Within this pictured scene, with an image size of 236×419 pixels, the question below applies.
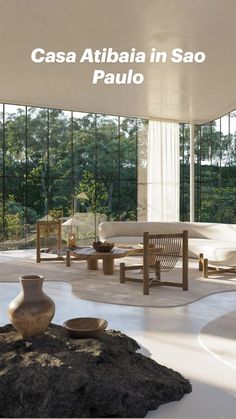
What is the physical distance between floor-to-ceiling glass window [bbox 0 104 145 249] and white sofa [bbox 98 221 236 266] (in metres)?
4.84

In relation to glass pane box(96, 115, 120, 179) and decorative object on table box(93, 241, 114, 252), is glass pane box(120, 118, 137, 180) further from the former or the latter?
decorative object on table box(93, 241, 114, 252)

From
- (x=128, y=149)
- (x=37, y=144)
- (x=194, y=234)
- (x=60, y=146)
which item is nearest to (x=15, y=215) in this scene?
(x=37, y=144)

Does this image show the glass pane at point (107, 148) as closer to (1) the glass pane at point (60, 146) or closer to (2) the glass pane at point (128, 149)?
(2) the glass pane at point (128, 149)

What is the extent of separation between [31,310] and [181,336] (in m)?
1.59

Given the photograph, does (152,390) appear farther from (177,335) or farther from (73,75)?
(73,75)

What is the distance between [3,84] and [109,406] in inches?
278

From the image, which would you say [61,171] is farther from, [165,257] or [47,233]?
[165,257]

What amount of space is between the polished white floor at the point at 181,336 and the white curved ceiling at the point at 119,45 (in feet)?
10.7

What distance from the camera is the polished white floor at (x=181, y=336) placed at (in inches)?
112

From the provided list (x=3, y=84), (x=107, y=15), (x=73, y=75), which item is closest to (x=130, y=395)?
(x=107, y=15)

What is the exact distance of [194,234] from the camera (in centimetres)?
980

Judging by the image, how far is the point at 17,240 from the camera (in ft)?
47.8

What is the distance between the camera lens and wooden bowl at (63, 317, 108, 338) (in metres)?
3.38

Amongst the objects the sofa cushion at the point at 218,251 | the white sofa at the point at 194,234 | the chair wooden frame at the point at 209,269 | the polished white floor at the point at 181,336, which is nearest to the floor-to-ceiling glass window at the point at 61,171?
the white sofa at the point at 194,234
